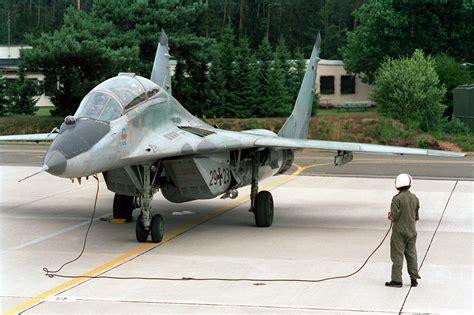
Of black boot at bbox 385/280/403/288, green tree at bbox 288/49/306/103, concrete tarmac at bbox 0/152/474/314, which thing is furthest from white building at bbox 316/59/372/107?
black boot at bbox 385/280/403/288

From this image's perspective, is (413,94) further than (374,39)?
No

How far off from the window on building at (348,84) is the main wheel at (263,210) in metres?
54.2

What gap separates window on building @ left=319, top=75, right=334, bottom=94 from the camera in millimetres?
68688

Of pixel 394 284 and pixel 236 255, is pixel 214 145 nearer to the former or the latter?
pixel 236 255

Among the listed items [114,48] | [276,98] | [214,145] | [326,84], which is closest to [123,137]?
[214,145]

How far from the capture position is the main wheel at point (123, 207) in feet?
59.0

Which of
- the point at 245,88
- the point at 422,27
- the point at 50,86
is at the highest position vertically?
the point at 422,27

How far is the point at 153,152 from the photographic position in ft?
49.3

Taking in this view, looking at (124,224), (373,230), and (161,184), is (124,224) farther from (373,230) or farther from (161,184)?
(373,230)

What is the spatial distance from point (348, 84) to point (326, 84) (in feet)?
9.34

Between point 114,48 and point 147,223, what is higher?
point 114,48

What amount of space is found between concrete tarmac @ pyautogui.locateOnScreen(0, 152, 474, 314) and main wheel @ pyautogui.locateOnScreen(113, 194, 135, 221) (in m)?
0.32

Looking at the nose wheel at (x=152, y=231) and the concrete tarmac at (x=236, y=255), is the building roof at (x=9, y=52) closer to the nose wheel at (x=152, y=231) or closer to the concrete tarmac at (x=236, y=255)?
the concrete tarmac at (x=236, y=255)

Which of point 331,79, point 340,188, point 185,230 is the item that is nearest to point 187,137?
point 185,230
